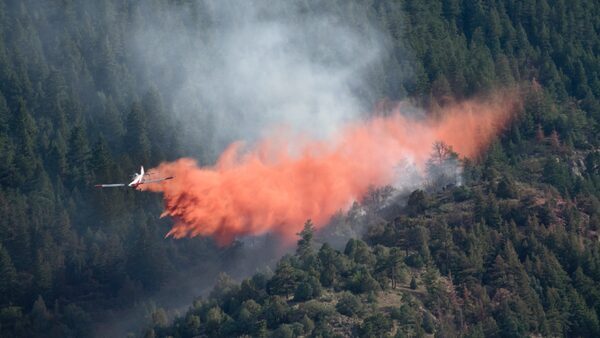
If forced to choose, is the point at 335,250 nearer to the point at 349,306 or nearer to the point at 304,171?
the point at 349,306

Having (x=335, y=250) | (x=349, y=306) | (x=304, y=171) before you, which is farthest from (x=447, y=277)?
(x=304, y=171)

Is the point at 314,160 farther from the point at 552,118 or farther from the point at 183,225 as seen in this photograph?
the point at 552,118

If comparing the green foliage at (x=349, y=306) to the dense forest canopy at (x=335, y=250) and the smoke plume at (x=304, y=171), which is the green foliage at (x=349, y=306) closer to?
the dense forest canopy at (x=335, y=250)

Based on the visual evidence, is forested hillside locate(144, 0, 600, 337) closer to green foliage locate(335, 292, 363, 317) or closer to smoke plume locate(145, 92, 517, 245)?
green foliage locate(335, 292, 363, 317)

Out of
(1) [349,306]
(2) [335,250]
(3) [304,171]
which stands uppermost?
(3) [304,171]

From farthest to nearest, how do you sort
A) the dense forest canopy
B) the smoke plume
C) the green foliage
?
the smoke plume, the dense forest canopy, the green foliage

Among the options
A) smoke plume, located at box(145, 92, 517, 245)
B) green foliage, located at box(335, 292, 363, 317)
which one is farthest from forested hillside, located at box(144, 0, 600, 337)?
smoke plume, located at box(145, 92, 517, 245)

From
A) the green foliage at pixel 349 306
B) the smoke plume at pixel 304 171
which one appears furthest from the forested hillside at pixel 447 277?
the smoke plume at pixel 304 171

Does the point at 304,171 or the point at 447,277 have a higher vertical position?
the point at 304,171

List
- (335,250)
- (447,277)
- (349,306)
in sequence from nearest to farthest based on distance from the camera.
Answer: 1. (349,306)
2. (447,277)
3. (335,250)
